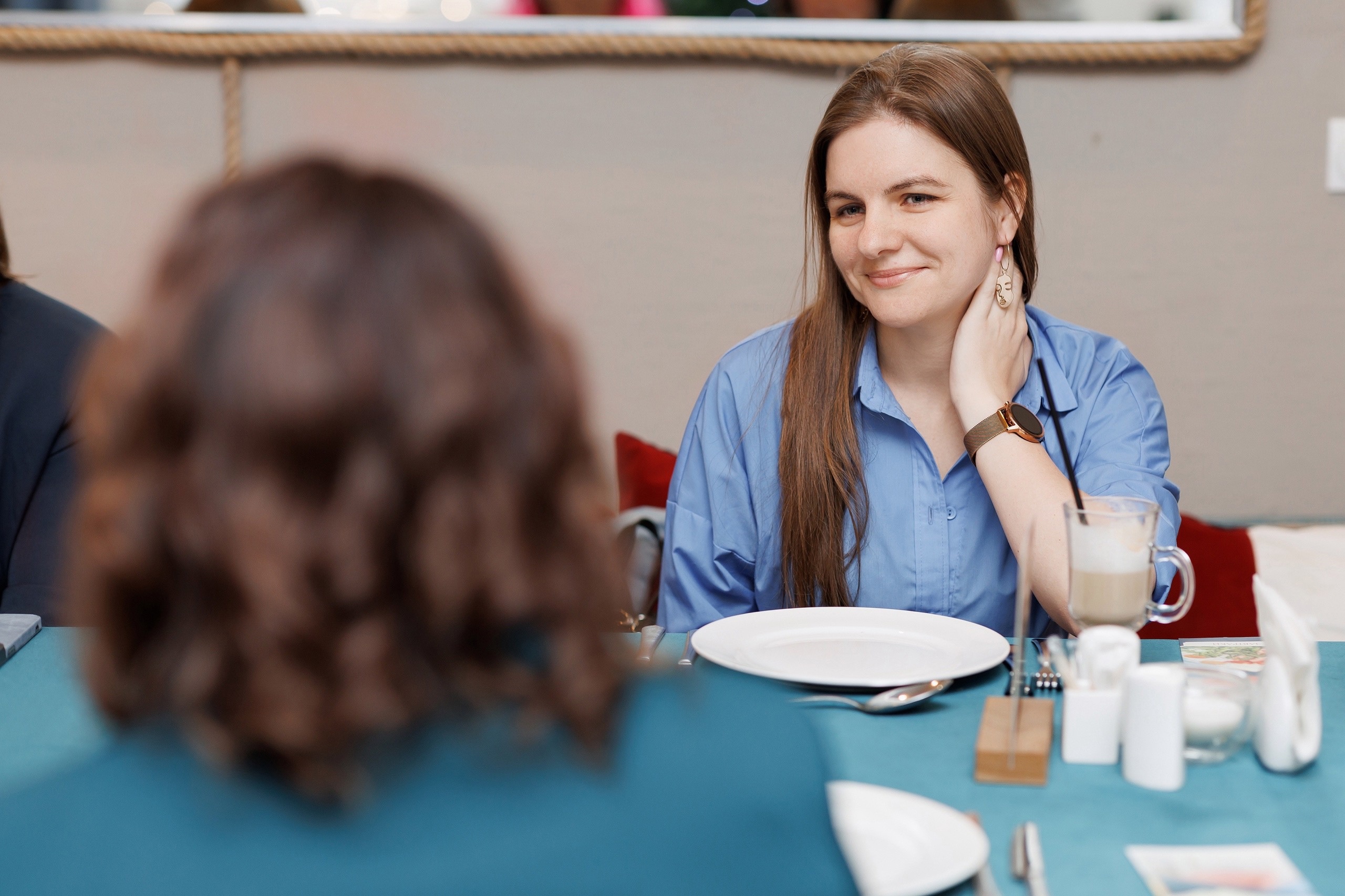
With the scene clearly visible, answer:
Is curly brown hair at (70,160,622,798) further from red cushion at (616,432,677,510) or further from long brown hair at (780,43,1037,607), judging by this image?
red cushion at (616,432,677,510)

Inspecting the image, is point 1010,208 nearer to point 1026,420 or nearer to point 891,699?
point 1026,420

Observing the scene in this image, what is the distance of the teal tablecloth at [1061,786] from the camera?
2.48 ft

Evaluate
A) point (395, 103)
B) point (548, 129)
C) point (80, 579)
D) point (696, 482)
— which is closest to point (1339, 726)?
point (696, 482)

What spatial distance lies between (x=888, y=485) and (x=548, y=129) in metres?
1.03

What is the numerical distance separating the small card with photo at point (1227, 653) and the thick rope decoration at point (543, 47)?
122cm

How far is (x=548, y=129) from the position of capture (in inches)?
85.1

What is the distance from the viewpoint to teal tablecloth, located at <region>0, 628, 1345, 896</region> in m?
0.76

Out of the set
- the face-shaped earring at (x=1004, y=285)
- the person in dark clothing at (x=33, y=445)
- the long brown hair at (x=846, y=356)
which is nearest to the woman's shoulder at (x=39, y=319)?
the person in dark clothing at (x=33, y=445)

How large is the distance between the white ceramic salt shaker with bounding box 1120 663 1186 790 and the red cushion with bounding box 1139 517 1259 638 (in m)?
A: 1.03

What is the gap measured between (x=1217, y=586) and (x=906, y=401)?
684mm

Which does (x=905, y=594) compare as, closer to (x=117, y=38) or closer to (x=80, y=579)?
(x=80, y=579)

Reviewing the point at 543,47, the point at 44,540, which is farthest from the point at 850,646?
the point at 543,47

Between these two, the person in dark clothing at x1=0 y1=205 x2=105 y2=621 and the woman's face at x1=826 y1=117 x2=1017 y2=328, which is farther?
the person in dark clothing at x1=0 y1=205 x2=105 y2=621

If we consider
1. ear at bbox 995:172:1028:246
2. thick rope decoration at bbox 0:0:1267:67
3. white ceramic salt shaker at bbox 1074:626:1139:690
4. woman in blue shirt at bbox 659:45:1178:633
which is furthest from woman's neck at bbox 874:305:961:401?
thick rope decoration at bbox 0:0:1267:67
